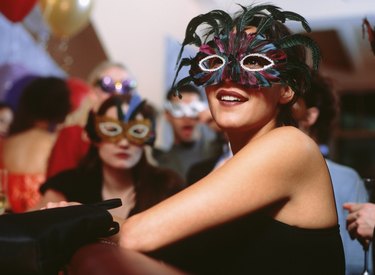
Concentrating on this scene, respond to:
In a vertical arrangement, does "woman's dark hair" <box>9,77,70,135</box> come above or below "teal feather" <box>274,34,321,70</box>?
below

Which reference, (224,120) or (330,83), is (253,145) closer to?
(224,120)

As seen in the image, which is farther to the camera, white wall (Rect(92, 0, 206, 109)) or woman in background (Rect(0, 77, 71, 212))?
white wall (Rect(92, 0, 206, 109))

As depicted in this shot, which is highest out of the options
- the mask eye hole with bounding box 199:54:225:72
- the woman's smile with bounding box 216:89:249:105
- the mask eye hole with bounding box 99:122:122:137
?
the mask eye hole with bounding box 199:54:225:72

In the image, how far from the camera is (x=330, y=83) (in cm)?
252

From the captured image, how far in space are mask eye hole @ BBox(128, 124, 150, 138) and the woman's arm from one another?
1464 millimetres

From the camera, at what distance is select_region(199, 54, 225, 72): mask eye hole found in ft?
4.79

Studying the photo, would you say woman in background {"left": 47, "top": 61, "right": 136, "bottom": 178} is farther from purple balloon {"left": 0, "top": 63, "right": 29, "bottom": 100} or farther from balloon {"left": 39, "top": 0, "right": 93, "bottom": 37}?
purple balloon {"left": 0, "top": 63, "right": 29, "bottom": 100}

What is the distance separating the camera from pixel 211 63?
1.51 metres

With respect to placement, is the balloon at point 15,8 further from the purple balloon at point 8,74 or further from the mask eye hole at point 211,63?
the mask eye hole at point 211,63

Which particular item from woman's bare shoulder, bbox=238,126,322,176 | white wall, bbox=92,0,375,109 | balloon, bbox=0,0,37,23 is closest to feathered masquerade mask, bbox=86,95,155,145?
balloon, bbox=0,0,37,23

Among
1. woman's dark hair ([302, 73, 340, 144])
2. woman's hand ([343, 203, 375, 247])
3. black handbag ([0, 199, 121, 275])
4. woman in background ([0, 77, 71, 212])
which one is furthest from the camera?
woman in background ([0, 77, 71, 212])

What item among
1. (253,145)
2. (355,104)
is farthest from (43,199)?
(355,104)

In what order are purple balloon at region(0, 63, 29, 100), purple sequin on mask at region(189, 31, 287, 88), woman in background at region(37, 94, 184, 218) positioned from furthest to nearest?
purple balloon at region(0, 63, 29, 100) → woman in background at region(37, 94, 184, 218) → purple sequin on mask at region(189, 31, 287, 88)

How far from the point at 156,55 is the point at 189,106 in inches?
100
